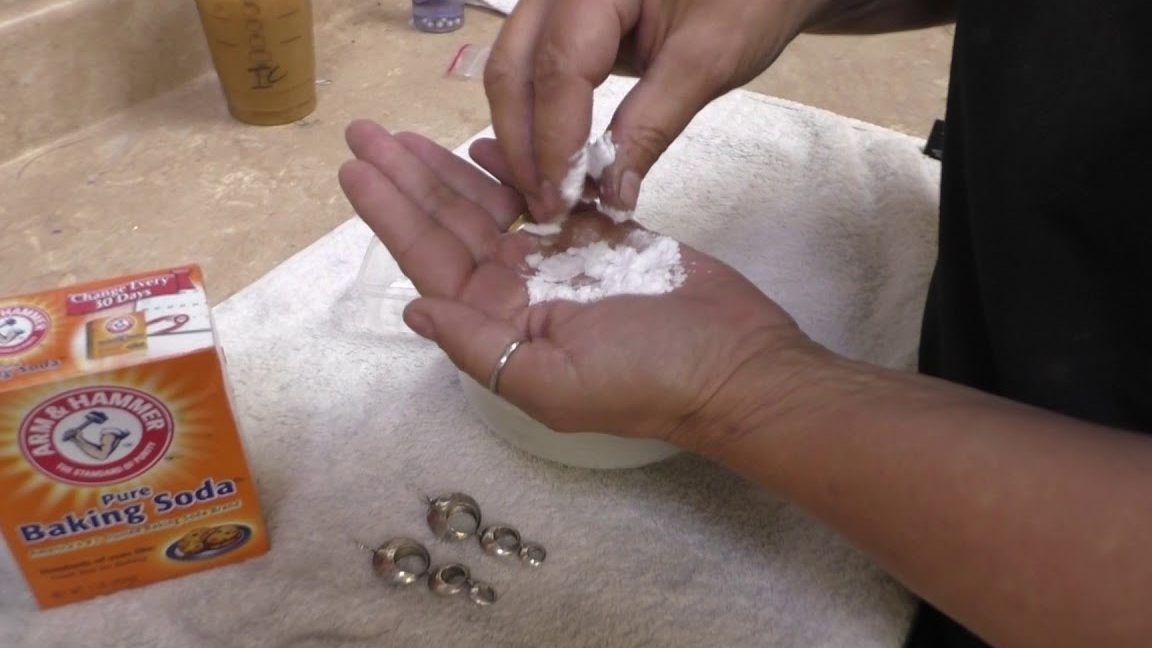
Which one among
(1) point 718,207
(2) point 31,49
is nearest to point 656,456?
(1) point 718,207

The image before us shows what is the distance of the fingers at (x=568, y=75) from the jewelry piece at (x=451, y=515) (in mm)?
204

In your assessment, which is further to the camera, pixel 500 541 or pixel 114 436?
pixel 500 541

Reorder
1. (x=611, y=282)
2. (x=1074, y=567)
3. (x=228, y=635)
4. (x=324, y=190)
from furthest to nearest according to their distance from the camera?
1. (x=324, y=190)
2. (x=611, y=282)
3. (x=228, y=635)
4. (x=1074, y=567)

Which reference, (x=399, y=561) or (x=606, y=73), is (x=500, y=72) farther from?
(x=399, y=561)

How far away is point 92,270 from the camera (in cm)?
73

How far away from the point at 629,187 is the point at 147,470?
0.31 m

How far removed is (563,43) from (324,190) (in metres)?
0.40

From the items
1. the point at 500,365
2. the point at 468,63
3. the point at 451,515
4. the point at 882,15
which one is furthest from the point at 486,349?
the point at 468,63

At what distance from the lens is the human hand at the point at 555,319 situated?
50cm

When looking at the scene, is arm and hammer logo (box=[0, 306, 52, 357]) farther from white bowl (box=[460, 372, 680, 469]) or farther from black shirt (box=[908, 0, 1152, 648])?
black shirt (box=[908, 0, 1152, 648])

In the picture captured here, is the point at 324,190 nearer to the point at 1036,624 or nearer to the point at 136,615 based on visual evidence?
the point at 136,615

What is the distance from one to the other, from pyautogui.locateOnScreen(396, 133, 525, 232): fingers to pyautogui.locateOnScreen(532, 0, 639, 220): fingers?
0.34 feet

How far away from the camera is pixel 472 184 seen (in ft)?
2.16

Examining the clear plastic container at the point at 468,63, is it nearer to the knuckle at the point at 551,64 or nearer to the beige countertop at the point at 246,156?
the beige countertop at the point at 246,156
